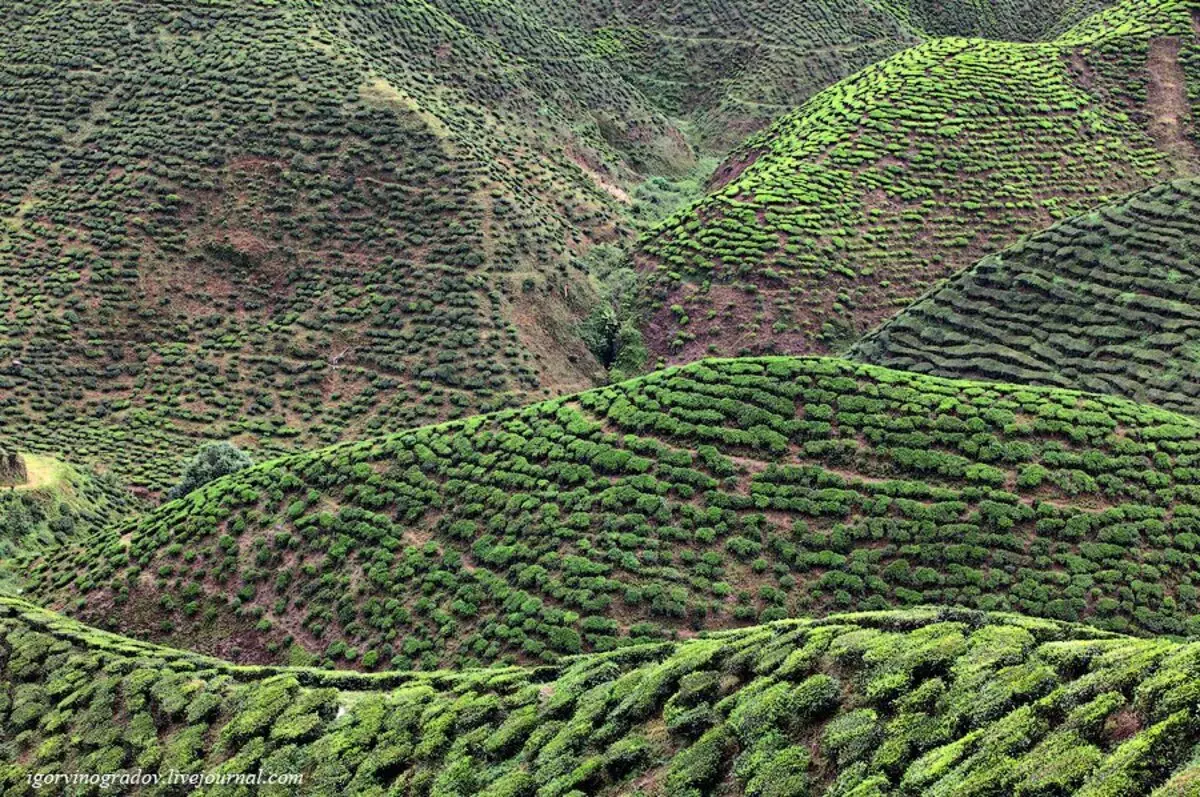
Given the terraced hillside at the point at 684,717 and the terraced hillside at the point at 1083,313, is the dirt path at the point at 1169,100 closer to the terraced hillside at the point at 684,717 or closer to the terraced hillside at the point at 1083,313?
the terraced hillside at the point at 1083,313

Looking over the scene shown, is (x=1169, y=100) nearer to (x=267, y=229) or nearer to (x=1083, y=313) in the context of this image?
(x=1083, y=313)

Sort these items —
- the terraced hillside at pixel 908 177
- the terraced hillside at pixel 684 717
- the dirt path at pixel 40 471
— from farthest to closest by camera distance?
the terraced hillside at pixel 908 177
the dirt path at pixel 40 471
the terraced hillside at pixel 684 717

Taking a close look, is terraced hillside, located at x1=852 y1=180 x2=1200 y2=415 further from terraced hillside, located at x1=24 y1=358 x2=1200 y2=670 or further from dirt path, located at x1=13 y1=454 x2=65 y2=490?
dirt path, located at x1=13 y1=454 x2=65 y2=490

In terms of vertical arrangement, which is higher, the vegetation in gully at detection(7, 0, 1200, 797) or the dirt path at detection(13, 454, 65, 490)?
the vegetation in gully at detection(7, 0, 1200, 797)

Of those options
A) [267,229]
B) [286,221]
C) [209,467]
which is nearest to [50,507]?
[209,467]

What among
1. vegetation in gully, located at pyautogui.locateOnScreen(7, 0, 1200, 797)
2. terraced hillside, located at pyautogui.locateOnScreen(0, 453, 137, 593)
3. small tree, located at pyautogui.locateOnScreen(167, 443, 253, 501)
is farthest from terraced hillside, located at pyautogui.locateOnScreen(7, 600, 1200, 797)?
small tree, located at pyautogui.locateOnScreen(167, 443, 253, 501)

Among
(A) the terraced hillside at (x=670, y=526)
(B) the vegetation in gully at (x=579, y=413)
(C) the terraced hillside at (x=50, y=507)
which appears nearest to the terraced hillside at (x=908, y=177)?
(B) the vegetation in gully at (x=579, y=413)
